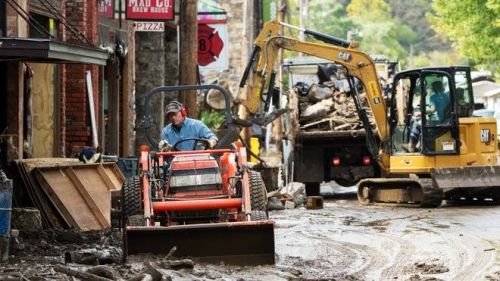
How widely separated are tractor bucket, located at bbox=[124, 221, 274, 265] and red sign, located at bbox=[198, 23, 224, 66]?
56.9ft

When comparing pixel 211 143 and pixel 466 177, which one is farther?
pixel 466 177

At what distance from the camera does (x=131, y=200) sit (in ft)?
46.9

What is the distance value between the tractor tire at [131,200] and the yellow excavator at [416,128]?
1016 centimetres

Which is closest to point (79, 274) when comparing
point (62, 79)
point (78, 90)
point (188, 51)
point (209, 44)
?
point (188, 51)

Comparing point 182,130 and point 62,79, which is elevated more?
point 62,79

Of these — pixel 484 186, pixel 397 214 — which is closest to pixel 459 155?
pixel 484 186

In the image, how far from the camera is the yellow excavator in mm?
23859

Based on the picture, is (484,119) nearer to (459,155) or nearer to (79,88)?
(459,155)

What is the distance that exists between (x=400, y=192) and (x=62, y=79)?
6724 millimetres

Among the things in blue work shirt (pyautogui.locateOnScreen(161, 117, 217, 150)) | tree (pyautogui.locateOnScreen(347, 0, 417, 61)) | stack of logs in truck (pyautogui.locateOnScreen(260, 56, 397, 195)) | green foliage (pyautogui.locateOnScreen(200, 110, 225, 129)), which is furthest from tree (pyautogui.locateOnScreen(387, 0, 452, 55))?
blue work shirt (pyautogui.locateOnScreen(161, 117, 217, 150))

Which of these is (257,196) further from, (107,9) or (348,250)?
(107,9)

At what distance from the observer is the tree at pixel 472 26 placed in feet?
131

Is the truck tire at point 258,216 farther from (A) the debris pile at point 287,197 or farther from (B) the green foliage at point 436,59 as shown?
(B) the green foliage at point 436,59

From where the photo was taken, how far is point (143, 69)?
1307 inches
